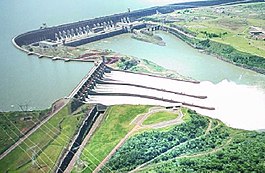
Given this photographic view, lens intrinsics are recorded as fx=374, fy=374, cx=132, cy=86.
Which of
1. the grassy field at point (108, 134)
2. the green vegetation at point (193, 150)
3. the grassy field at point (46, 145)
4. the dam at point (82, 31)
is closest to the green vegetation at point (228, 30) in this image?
the dam at point (82, 31)

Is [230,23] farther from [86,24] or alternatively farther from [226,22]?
[86,24]

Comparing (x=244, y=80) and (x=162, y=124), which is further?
(x=244, y=80)

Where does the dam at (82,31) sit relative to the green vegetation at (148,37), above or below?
above

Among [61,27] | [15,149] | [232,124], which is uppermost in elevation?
[61,27]

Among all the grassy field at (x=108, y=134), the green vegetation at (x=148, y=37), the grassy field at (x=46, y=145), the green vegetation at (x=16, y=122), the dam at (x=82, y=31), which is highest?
the dam at (x=82, y=31)

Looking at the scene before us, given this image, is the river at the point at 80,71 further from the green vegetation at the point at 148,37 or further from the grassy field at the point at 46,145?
the grassy field at the point at 46,145

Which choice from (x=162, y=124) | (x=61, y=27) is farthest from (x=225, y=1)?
(x=162, y=124)

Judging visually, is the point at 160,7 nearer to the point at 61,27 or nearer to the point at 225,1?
the point at 225,1

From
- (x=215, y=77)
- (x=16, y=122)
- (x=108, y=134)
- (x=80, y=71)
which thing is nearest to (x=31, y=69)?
(x=80, y=71)
